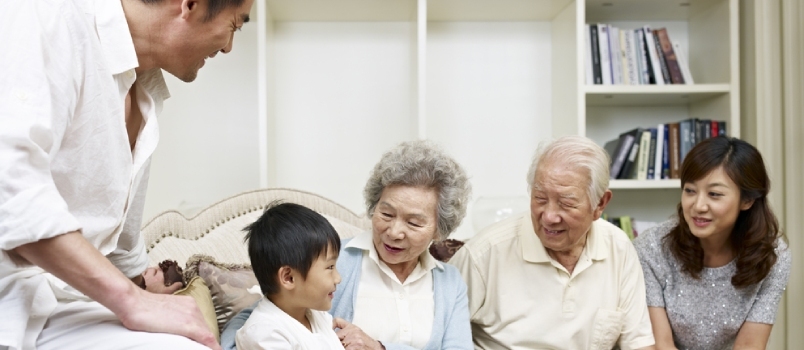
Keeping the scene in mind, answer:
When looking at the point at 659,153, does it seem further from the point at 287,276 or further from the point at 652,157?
the point at 287,276

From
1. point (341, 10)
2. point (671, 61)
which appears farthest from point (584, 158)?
point (341, 10)

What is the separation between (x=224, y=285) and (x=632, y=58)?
205cm

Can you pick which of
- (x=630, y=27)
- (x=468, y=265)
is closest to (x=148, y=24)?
Result: (x=468, y=265)

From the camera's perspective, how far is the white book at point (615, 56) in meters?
3.15

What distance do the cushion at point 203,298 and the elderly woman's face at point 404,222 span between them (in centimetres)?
44

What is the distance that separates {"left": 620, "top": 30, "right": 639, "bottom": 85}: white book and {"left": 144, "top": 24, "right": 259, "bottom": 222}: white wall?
1.58 m

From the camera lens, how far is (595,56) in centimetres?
315

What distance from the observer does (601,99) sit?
3.26 meters

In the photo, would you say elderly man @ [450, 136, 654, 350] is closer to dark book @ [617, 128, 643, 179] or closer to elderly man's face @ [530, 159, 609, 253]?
elderly man's face @ [530, 159, 609, 253]

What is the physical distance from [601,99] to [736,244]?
1114 millimetres

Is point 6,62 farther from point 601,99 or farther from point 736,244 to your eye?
point 601,99

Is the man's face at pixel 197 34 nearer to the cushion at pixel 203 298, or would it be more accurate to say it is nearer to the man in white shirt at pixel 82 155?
the man in white shirt at pixel 82 155

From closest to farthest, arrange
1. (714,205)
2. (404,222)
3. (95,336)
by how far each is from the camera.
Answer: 1. (95,336)
2. (404,222)
3. (714,205)

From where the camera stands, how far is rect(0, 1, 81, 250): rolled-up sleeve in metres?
0.99
